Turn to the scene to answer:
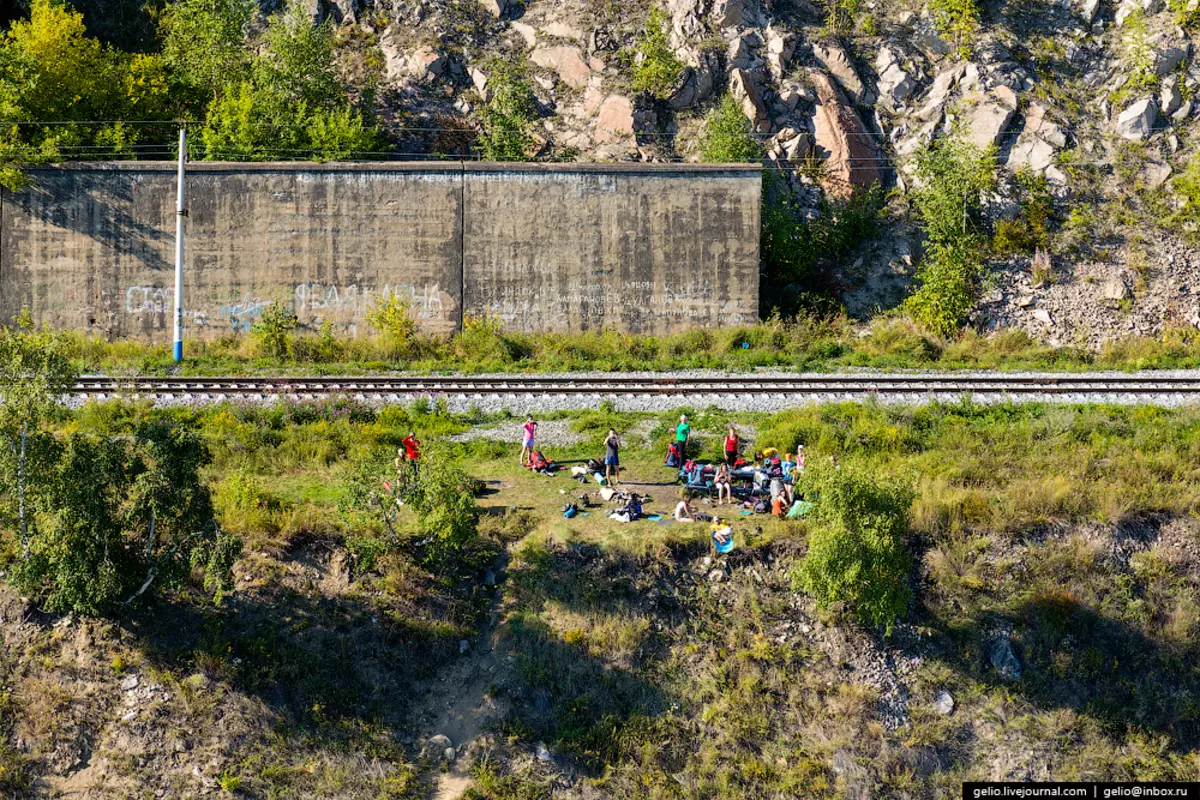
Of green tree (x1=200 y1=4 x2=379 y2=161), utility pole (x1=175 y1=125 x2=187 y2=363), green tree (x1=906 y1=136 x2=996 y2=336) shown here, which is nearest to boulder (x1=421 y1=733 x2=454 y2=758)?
utility pole (x1=175 y1=125 x2=187 y2=363)

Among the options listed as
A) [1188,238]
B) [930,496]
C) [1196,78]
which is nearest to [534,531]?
[930,496]

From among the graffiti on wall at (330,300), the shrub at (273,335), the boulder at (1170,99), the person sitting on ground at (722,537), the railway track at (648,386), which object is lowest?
the person sitting on ground at (722,537)

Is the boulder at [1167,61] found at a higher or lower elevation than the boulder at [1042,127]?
higher

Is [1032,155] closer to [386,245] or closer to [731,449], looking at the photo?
[386,245]

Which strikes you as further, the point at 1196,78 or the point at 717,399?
the point at 1196,78

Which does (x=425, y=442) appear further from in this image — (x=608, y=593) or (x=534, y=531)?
(x=608, y=593)

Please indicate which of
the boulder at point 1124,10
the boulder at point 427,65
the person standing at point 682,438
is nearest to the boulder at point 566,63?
the boulder at point 427,65

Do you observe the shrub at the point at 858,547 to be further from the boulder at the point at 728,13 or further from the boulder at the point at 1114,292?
the boulder at the point at 728,13
